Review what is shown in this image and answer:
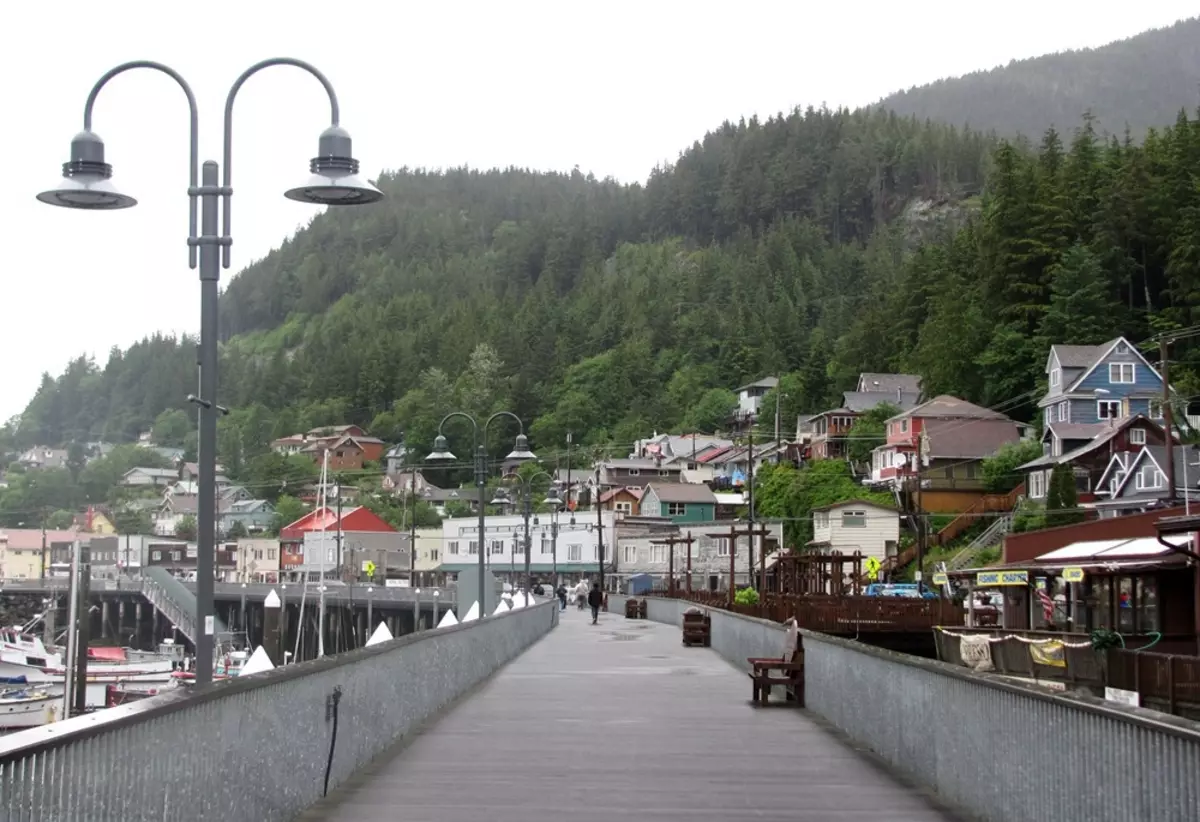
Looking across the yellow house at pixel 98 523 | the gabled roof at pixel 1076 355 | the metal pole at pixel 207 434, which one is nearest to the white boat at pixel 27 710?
the metal pole at pixel 207 434

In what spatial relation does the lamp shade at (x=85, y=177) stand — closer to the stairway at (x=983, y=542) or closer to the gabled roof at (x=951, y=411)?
the stairway at (x=983, y=542)

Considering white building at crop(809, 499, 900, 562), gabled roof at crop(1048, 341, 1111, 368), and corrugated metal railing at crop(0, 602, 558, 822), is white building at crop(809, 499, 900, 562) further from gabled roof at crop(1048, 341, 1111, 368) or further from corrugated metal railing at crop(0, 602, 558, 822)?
corrugated metal railing at crop(0, 602, 558, 822)

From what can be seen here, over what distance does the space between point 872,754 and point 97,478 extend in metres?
136

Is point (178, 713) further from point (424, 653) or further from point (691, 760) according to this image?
point (424, 653)

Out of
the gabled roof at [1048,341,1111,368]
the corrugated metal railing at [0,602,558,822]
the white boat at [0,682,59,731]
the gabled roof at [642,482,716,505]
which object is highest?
the gabled roof at [1048,341,1111,368]

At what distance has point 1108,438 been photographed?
79438 millimetres

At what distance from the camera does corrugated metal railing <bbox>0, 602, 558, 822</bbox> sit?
5.87 meters

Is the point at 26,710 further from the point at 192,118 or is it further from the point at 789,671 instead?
the point at 192,118

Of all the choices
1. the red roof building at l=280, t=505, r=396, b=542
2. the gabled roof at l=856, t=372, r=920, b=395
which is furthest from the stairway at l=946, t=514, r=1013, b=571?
the red roof building at l=280, t=505, r=396, b=542

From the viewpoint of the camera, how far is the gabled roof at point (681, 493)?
5153 inches

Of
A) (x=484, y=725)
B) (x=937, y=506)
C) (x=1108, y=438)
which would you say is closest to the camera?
(x=484, y=725)

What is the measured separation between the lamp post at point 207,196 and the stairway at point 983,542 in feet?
222

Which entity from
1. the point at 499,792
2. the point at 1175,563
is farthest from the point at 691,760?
the point at 1175,563

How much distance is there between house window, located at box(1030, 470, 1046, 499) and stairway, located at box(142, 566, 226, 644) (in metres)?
44.7
